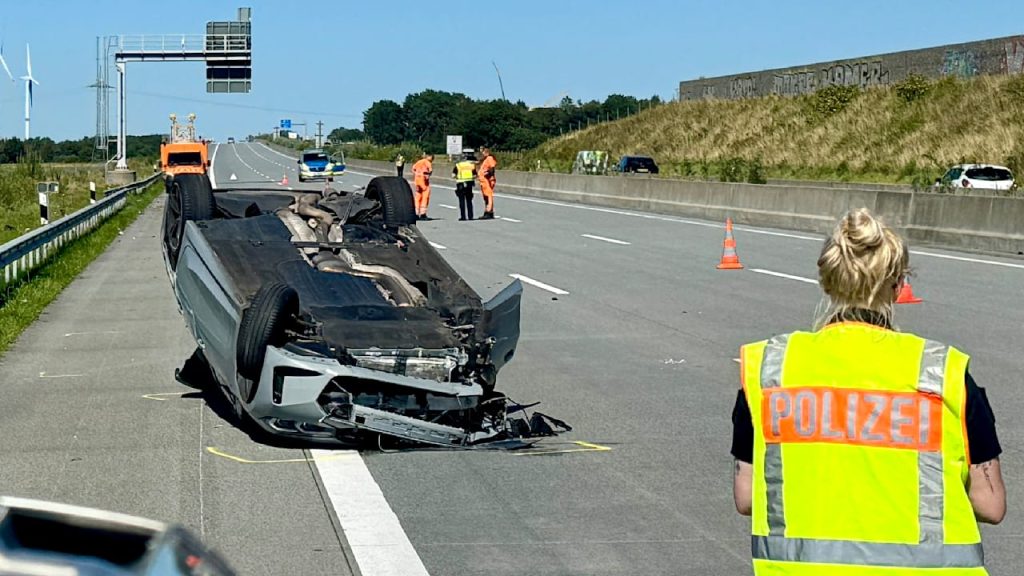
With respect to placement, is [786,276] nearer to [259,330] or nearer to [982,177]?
[259,330]

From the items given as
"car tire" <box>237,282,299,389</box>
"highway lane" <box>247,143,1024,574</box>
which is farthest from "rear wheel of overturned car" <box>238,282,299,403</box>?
"highway lane" <box>247,143,1024,574</box>

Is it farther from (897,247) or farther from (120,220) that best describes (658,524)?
(120,220)

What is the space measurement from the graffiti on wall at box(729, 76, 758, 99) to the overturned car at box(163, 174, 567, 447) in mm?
72950

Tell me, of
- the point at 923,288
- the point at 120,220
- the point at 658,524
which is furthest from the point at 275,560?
the point at 120,220

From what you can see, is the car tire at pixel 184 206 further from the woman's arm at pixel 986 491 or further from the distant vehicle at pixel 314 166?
the distant vehicle at pixel 314 166

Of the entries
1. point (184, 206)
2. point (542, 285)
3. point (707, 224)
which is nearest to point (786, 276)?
point (542, 285)

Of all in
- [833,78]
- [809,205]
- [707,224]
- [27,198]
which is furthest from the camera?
[833,78]

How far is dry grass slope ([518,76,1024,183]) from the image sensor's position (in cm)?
5612

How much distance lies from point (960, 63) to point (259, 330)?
198 ft

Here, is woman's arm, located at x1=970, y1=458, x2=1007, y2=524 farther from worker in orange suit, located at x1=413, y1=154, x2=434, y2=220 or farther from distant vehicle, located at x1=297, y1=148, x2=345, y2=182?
distant vehicle, located at x1=297, y1=148, x2=345, y2=182

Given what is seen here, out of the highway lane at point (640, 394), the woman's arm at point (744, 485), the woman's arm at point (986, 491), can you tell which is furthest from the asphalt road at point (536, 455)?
the woman's arm at point (986, 491)

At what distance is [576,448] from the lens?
324 inches

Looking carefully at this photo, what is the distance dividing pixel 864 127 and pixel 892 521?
65901mm

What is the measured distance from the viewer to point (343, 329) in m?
8.36
